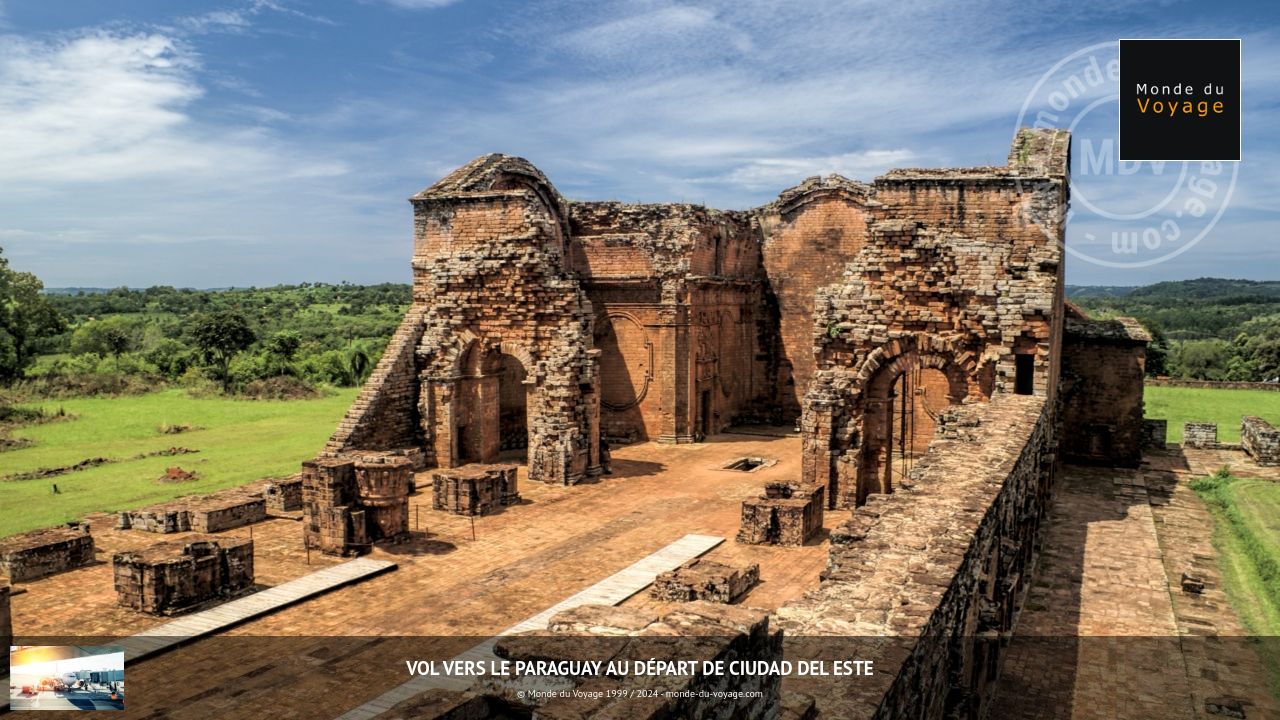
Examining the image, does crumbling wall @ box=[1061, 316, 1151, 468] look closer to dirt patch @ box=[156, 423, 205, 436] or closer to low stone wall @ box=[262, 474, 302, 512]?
low stone wall @ box=[262, 474, 302, 512]

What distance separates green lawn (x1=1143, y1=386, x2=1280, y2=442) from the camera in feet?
91.5

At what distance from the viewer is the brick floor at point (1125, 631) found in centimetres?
898

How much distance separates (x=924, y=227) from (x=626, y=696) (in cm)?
1334

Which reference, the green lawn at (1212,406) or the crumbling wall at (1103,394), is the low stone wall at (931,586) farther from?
the green lawn at (1212,406)

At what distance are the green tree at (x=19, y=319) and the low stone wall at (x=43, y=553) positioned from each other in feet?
86.3

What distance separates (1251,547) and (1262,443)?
29.6 feet

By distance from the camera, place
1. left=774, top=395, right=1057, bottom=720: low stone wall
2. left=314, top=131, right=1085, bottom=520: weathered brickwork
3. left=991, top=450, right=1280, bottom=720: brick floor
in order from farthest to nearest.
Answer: left=314, top=131, right=1085, bottom=520: weathered brickwork, left=991, top=450, right=1280, bottom=720: brick floor, left=774, top=395, right=1057, bottom=720: low stone wall

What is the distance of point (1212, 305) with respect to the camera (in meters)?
125

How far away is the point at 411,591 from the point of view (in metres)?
11.6

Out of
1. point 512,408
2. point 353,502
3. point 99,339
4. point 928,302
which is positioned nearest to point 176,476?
point 353,502

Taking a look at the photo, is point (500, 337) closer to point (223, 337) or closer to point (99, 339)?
point (223, 337)

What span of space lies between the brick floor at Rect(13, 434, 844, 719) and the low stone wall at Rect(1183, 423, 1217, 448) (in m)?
14.6

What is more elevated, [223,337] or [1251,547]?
[223,337]

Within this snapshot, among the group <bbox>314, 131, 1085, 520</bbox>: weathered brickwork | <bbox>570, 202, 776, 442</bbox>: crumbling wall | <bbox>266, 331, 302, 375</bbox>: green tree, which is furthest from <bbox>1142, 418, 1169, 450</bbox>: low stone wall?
<bbox>266, 331, 302, 375</bbox>: green tree
